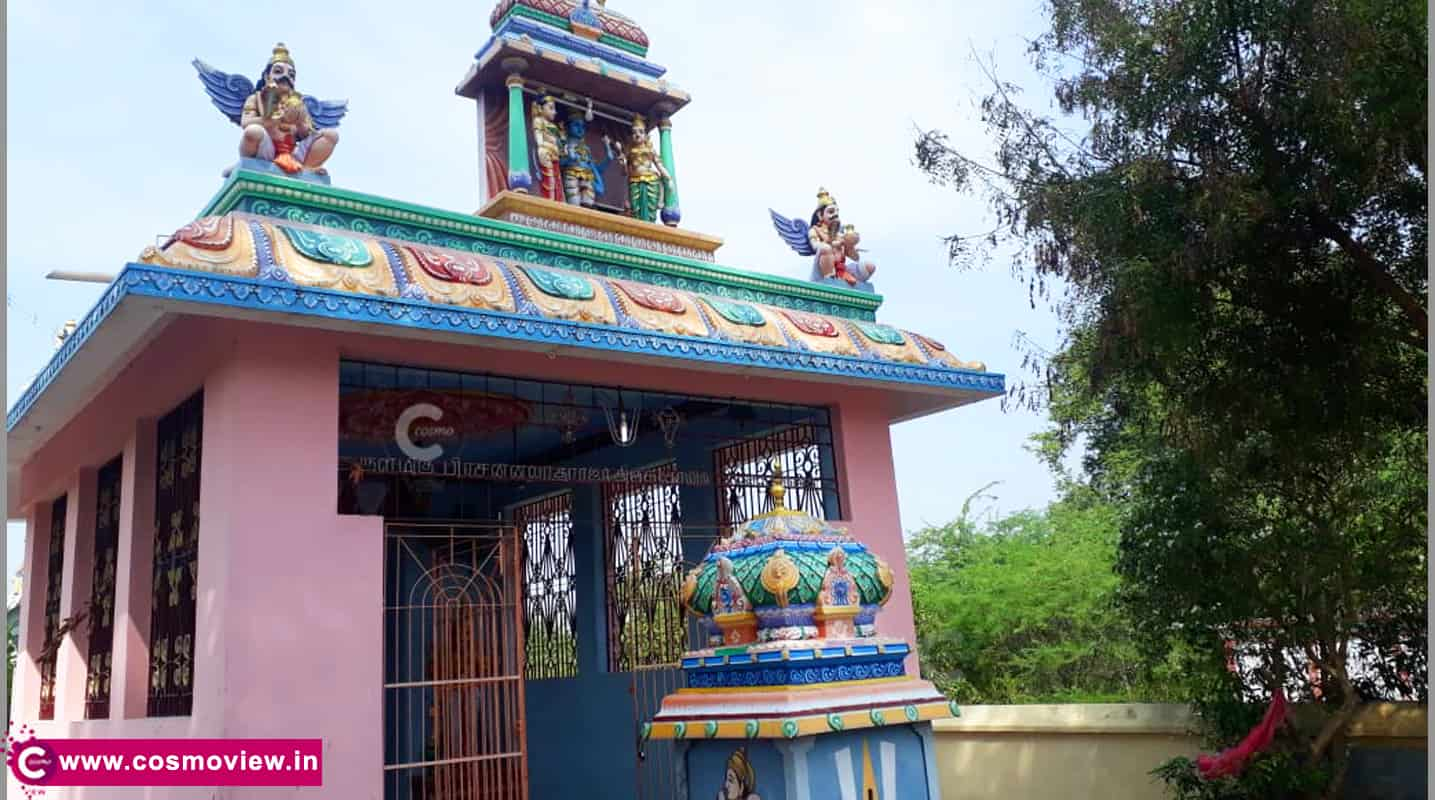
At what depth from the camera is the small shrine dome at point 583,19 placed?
1034 centimetres

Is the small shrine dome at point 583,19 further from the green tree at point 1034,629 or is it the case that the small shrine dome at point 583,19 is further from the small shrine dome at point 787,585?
the green tree at point 1034,629

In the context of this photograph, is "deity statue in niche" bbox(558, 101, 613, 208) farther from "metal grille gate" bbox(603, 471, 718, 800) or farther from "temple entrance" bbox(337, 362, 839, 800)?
"metal grille gate" bbox(603, 471, 718, 800)

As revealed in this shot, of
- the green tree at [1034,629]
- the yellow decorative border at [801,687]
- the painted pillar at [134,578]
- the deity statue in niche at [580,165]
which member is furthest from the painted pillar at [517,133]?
the green tree at [1034,629]

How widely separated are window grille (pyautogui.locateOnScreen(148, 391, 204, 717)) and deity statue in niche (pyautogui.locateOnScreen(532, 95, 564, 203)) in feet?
11.5

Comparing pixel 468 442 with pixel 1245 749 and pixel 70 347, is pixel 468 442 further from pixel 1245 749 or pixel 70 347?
pixel 1245 749

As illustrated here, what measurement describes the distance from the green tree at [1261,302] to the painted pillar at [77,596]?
752cm

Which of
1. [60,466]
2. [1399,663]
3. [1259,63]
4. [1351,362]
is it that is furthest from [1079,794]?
[60,466]

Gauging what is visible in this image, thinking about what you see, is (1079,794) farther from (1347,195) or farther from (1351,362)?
(1347,195)

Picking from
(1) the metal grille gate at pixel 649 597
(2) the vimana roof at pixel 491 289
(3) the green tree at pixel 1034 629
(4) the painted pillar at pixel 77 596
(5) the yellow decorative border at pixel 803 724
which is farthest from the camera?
(3) the green tree at pixel 1034 629

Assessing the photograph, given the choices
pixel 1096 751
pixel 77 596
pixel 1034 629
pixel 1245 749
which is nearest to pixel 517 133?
pixel 77 596

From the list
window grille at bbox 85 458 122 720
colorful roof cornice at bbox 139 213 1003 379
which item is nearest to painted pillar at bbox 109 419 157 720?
window grille at bbox 85 458 122 720

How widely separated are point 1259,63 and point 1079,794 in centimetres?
596

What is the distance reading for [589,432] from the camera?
35.9ft

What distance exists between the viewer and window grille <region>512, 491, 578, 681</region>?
11.2m
